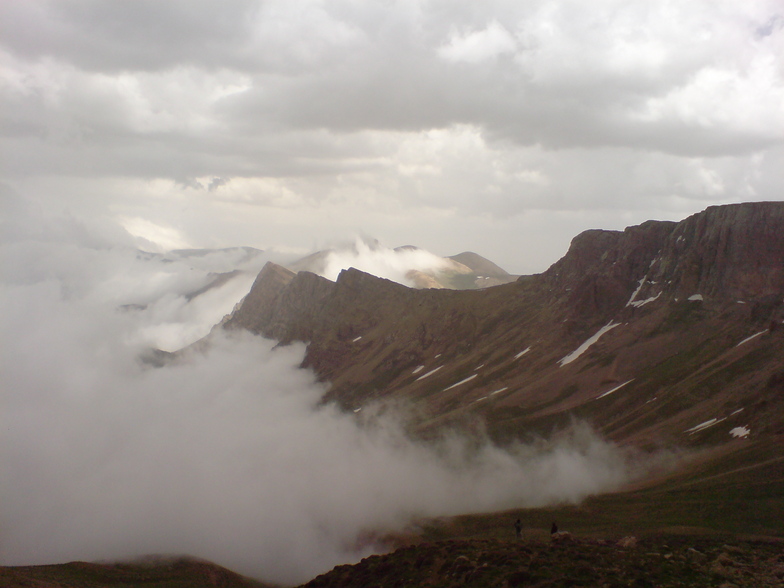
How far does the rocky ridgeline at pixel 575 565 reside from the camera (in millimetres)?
46375

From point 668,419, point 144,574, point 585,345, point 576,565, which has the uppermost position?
point 585,345

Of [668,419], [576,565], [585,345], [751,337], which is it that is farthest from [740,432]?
[585,345]

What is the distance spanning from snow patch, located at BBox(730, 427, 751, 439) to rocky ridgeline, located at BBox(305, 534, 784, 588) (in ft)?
170

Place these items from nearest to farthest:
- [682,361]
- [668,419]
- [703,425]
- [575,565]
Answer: [575,565], [703,425], [668,419], [682,361]

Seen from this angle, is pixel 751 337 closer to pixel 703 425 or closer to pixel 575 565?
pixel 703 425

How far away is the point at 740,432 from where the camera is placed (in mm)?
111688

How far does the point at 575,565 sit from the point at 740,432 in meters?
79.3

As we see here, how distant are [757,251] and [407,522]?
402 ft

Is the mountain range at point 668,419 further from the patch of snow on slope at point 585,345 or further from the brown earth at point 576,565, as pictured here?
the patch of snow on slope at point 585,345

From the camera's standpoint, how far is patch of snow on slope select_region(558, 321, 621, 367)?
188 meters

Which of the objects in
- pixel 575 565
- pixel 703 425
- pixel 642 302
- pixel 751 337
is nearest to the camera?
pixel 575 565

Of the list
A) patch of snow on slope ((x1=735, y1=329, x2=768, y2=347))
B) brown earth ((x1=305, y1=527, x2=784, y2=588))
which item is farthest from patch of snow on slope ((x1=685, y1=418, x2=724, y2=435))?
brown earth ((x1=305, y1=527, x2=784, y2=588))

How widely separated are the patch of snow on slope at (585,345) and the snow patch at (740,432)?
7274 cm

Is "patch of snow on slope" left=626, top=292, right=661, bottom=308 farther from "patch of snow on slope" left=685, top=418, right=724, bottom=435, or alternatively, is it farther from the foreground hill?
the foreground hill
